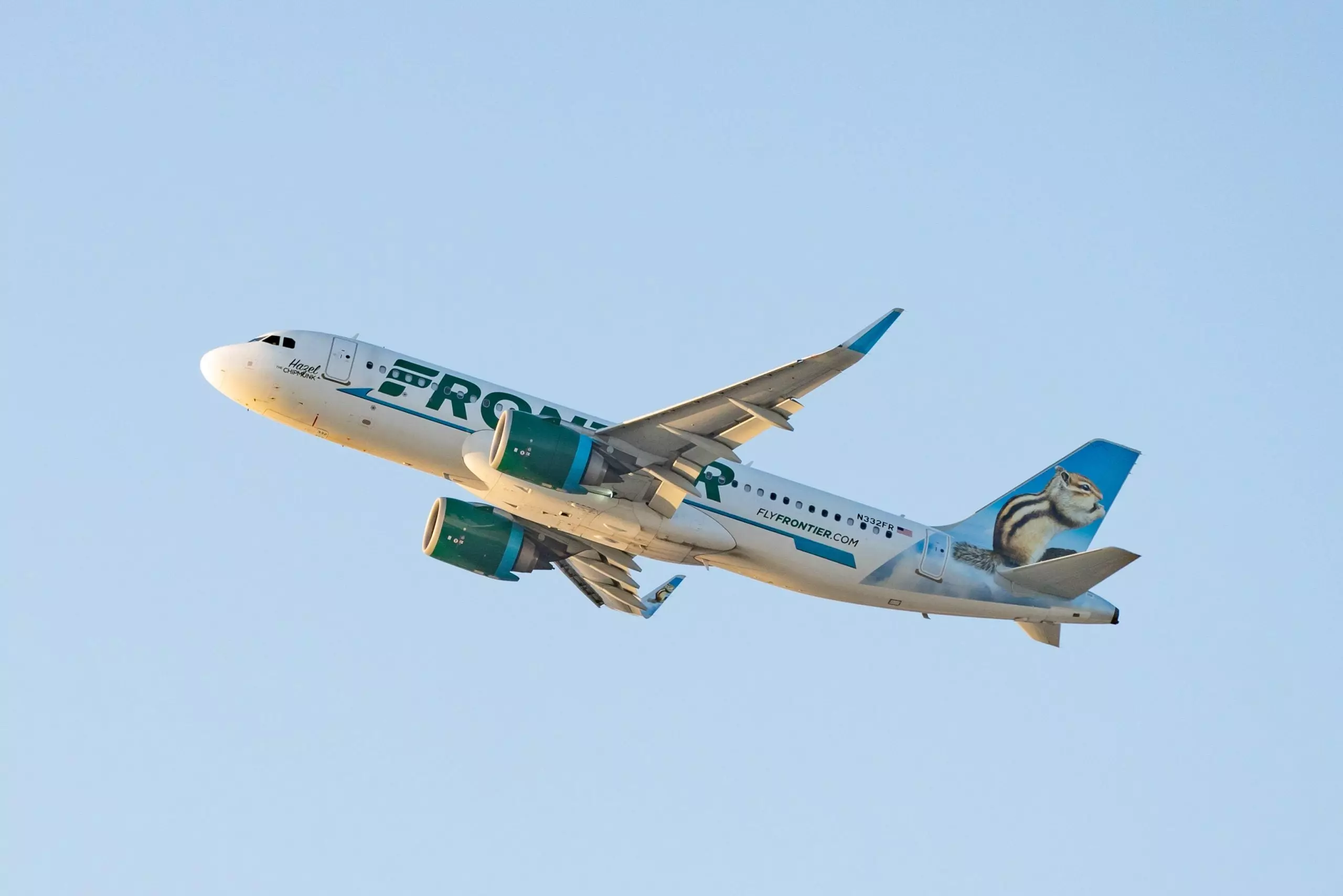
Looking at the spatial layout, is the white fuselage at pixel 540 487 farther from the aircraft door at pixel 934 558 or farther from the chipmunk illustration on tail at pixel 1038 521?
the chipmunk illustration on tail at pixel 1038 521

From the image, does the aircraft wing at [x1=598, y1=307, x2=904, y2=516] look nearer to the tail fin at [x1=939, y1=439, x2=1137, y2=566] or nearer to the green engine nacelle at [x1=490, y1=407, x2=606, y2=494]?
the green engine nacelle at [x1=490, y1=407, x2=606, y2=494]

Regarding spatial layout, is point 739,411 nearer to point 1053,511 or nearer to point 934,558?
point 934,558

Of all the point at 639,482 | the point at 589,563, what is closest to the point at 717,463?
the point at 639,482

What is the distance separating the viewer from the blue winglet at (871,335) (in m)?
36.9

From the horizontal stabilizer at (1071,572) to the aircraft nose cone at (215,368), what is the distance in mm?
24021

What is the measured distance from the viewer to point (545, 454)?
4116 centimetres

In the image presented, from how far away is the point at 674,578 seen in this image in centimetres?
5131

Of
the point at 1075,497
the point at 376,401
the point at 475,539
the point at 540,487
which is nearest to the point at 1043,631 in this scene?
the point at 1075,497

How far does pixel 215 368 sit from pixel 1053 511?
26784 millimetres

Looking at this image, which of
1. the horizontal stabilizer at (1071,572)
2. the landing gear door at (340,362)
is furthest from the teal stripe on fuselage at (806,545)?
the landing gear door at (340,362)

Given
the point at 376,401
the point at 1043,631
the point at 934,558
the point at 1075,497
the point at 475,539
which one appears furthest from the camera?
the point at 1075,497

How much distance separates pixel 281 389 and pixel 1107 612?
25.7m

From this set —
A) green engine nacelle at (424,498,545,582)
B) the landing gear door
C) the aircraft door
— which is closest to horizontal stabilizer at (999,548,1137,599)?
the aircraft door

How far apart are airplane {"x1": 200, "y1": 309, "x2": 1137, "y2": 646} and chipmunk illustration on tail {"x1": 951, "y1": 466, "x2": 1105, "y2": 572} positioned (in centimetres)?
9
